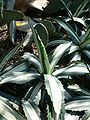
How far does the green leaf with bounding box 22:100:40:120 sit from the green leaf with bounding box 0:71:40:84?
0.44 feet

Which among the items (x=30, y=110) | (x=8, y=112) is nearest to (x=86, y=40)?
(x=30, y=110)

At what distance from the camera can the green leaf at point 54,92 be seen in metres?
1.20

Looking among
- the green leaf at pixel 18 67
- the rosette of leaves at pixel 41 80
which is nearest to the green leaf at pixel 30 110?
the rosette of leaves at pixel 41 80

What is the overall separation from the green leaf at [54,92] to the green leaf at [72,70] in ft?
0.43

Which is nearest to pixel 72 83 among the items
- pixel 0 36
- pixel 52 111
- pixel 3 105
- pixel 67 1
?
pixel 52 111

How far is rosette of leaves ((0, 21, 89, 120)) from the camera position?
1265 millimetres

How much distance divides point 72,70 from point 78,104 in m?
0.24

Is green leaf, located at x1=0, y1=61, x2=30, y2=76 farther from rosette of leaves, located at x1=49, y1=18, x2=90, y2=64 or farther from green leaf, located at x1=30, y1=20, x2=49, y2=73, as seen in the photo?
rosette of leaves, located at x1=49, y1=18, x2=90, y2=64

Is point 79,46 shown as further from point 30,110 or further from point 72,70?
point 30,110

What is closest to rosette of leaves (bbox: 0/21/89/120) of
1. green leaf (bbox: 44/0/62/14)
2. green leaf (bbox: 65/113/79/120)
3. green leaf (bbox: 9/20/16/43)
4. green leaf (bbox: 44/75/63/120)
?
green leaf (bbox: 44/75/63/120)

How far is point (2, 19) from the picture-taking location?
1.46 m

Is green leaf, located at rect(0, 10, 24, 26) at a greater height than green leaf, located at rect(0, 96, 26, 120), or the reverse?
green leaf, located at rect(0, 10, 24, 26)

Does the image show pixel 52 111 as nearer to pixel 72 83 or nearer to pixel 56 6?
pixel 72 83

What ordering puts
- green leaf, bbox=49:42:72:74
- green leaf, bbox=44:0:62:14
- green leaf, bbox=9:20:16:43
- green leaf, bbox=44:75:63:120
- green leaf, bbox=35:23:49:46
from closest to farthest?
green leaf, bbox=44:75:63:120
green leaf, bbox=49:42:72:74
green leaf, bbox=35:23:49:46
green leaf, bbox=9:20:16:43
green leaf, bbox=44:0:62:14
